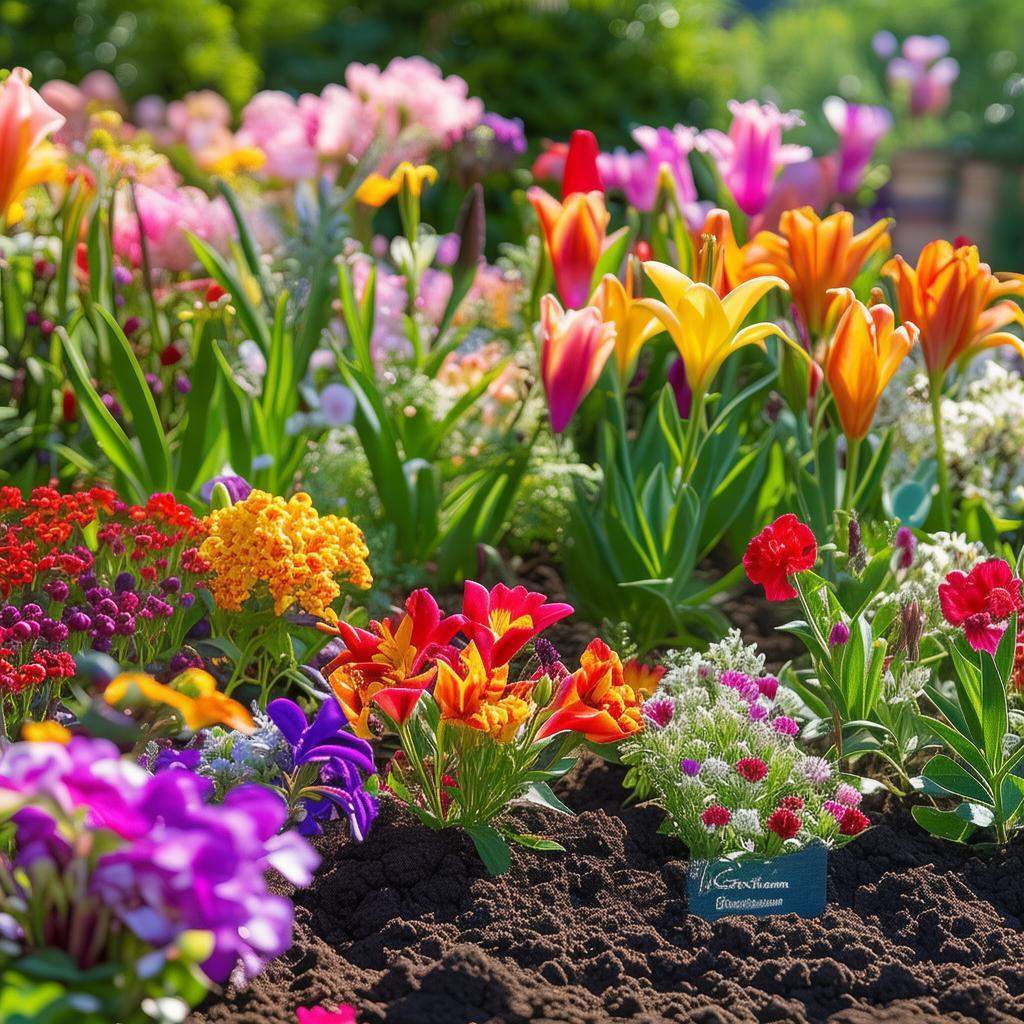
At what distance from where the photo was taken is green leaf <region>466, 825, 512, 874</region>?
2.06 meters

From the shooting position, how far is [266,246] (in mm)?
4098

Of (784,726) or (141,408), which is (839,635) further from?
(141,408)

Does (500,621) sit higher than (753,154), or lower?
lower

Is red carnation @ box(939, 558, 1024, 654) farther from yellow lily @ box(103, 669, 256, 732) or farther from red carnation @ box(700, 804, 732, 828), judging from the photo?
yellow lily @ box(103, 669, 256, 732)

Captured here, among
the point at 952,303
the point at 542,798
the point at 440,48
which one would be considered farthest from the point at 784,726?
the point at 440,48

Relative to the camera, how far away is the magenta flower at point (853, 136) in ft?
12.6

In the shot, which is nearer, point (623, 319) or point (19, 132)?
point (19, 132)

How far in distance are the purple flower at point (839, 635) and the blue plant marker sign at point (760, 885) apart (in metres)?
0.34

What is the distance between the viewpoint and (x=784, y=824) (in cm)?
204

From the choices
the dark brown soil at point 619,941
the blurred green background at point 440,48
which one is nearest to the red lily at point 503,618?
the dark brown soil at point 619,941

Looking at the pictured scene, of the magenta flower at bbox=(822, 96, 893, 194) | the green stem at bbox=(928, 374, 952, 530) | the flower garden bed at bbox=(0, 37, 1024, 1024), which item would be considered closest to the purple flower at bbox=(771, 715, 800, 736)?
the flower garden bed at bbox=(0, 37, 1024, 1024)

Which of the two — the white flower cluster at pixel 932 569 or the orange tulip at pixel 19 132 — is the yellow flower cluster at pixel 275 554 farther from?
the white flower cluster at pixel 932 569

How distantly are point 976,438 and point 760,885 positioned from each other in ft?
4.82

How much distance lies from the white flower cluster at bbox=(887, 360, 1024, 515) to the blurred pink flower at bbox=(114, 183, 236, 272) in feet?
5.61
